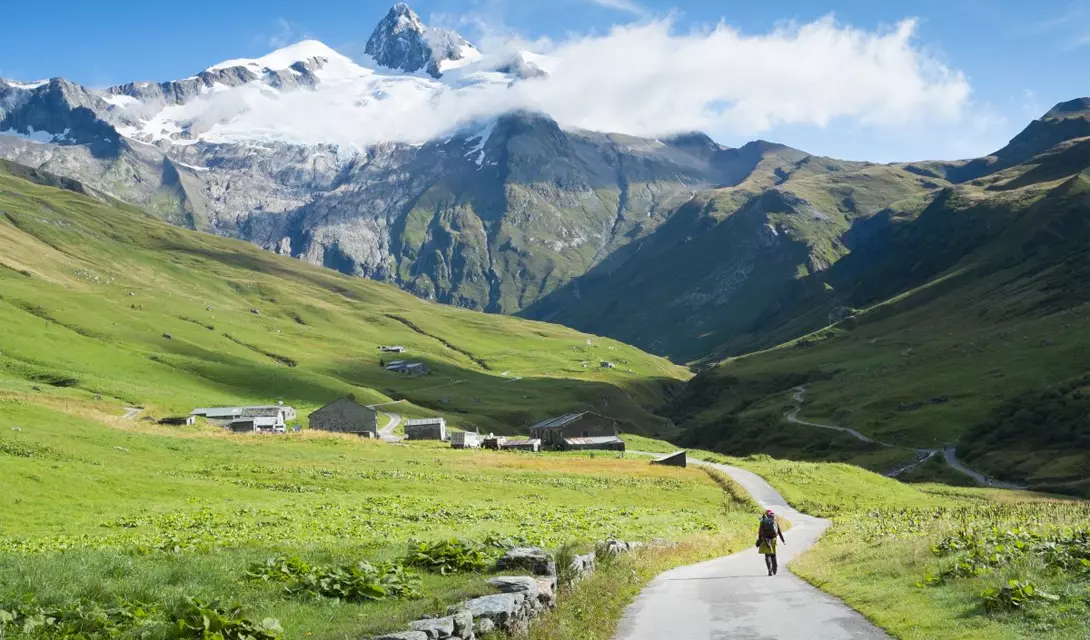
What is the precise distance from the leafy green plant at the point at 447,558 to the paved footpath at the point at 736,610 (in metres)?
4.29

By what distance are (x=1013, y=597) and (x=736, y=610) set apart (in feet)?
23.5

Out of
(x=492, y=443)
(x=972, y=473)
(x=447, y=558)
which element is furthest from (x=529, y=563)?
(x=972, y=473)

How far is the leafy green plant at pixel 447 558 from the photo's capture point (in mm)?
22750

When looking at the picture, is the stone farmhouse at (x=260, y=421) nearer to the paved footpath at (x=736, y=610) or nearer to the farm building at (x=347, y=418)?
the farm building at (x=347, y=418)

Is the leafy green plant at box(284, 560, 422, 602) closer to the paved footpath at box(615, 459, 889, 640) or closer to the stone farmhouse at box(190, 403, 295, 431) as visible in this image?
the paved footpath at box(615, 459, 889, 640)

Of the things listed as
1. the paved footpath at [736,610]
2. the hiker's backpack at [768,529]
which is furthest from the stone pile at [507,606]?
the hiker's backpack at [768,529]

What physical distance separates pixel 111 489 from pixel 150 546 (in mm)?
24433

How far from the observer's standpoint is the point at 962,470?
13062cm

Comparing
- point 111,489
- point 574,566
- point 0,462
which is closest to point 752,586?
point 574,566

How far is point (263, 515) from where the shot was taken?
1635 inches

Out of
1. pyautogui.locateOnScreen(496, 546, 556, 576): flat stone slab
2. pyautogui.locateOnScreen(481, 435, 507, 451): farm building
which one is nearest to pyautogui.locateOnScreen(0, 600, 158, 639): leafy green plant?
pyautogui.locateOnScreen(496, 546, 556, 576): flat stone slab

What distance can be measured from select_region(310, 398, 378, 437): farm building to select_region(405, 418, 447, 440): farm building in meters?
5.80

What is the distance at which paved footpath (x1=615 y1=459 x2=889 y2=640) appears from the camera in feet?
66.8

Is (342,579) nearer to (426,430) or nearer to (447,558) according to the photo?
(447,558)
